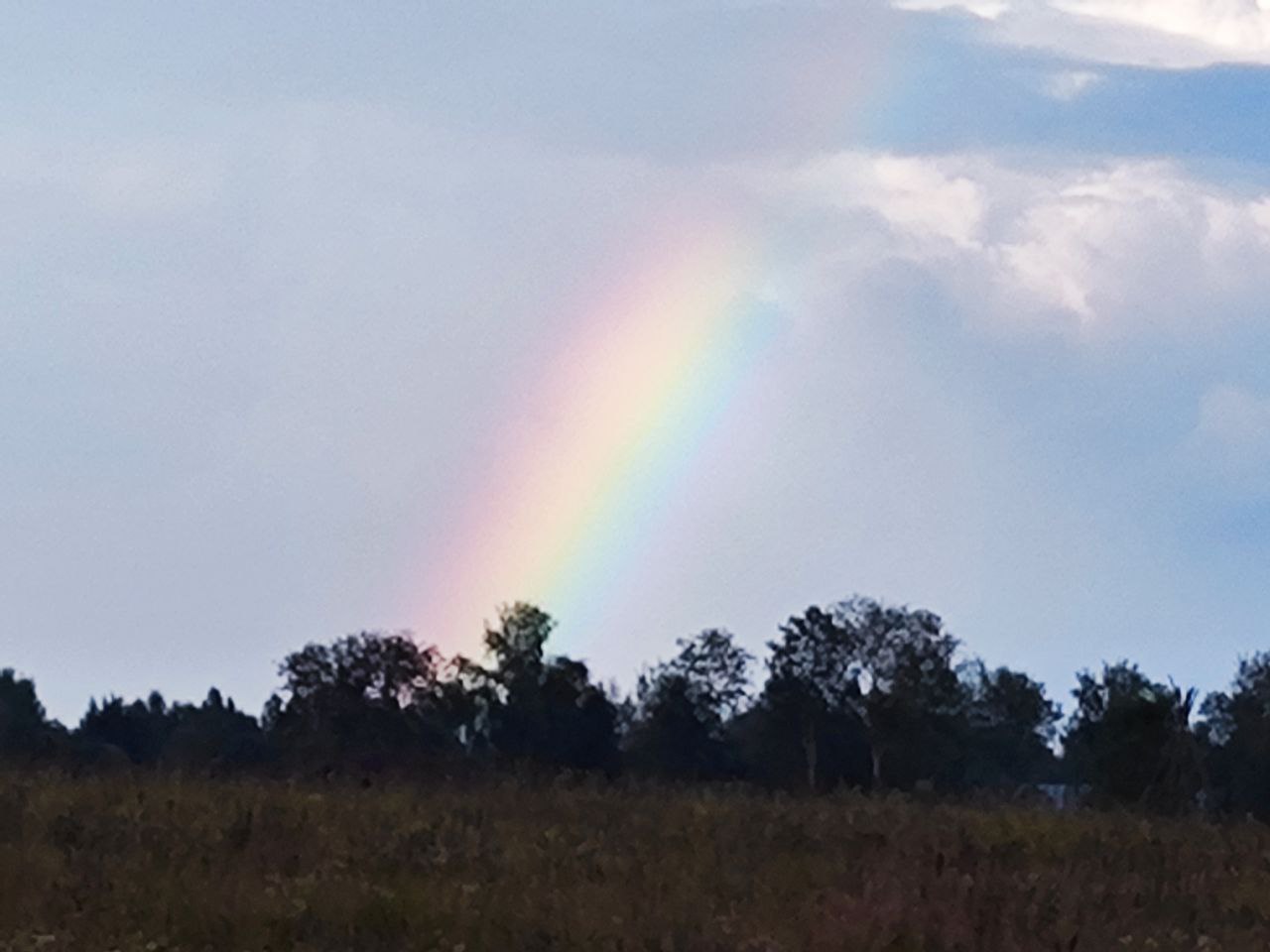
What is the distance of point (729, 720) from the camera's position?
57.2 m

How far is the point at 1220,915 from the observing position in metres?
12.7

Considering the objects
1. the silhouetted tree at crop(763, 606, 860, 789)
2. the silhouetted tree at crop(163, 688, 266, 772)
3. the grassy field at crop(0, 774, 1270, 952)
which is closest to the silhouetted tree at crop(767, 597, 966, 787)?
the silhouetted tree at crop(763, 606, 860, 789)

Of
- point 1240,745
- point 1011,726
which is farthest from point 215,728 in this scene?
point 1011,726

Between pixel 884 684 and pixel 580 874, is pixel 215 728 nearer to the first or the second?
pixel 884 684

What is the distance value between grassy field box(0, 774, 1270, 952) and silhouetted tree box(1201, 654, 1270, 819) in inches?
897

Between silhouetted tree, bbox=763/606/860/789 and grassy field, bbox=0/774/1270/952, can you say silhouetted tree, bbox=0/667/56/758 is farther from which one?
grassy field, bbox=0/774/1270/952

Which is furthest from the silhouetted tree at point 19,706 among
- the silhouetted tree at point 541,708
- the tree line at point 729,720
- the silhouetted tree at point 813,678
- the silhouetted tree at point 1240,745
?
the silhouetted tree at point 1240,745

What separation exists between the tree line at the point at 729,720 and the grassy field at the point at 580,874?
7.86 meters

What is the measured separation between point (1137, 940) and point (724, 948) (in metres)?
2.37

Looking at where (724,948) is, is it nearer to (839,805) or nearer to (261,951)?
(261,951)

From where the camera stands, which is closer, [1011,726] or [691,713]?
[691,713]

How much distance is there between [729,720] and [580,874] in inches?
1765

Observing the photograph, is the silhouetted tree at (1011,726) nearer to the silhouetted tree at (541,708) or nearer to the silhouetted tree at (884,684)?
the silhouetted tree at (884,684)

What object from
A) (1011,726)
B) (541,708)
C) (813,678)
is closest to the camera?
(541,708)
